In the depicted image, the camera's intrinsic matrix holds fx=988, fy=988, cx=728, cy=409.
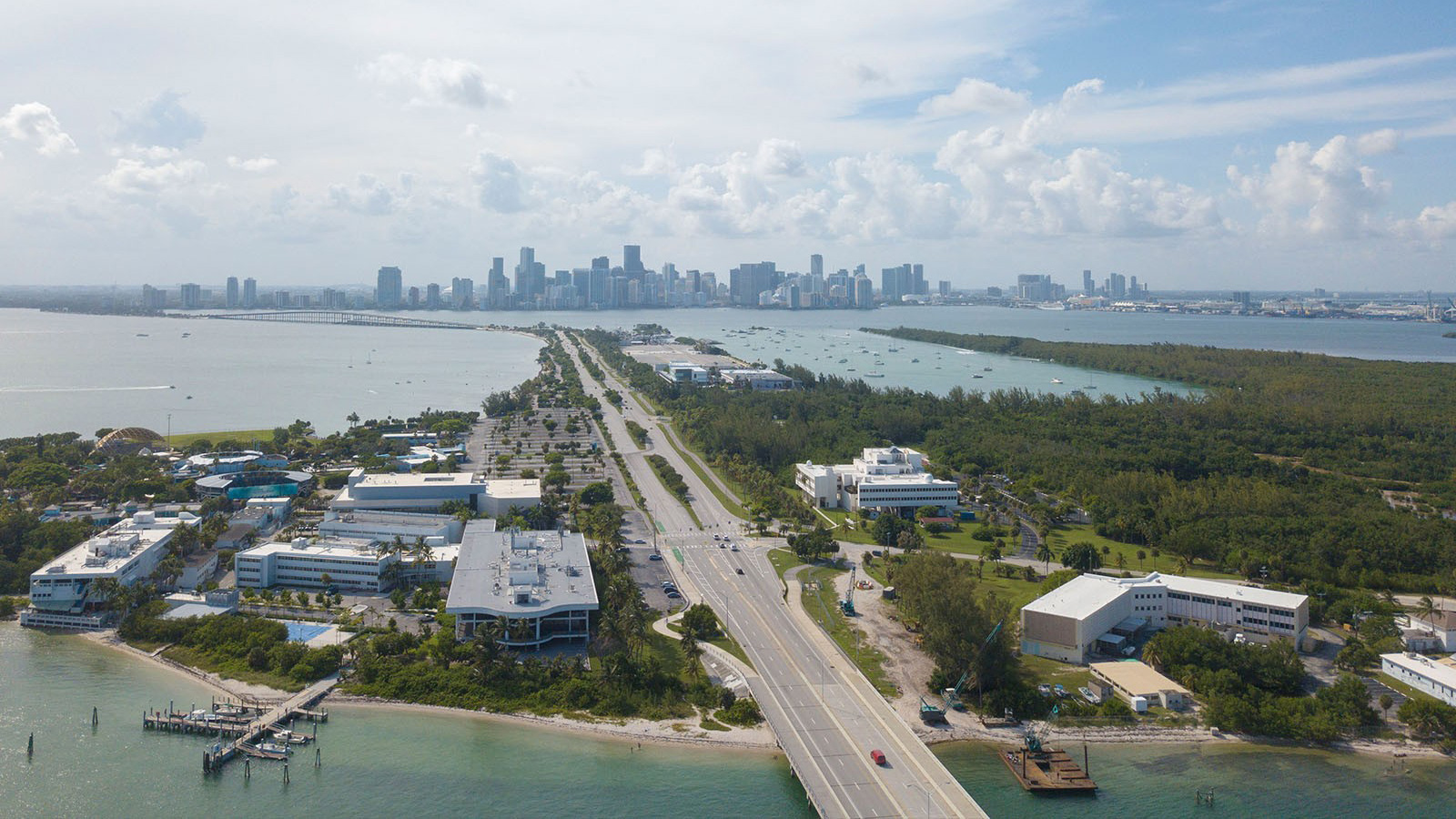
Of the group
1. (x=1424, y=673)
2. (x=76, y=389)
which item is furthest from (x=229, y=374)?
(x=1424, y=673)

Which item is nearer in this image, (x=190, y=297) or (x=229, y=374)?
(x=229, y=374)

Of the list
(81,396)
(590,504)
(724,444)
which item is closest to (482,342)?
(81,396)

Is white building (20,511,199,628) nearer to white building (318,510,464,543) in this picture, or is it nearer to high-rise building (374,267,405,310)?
white building (318,510,464,543)

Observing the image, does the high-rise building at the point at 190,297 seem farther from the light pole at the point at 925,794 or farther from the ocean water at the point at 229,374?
the light pole at the point at 925,794

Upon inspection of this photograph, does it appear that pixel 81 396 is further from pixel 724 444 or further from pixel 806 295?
pixel 806 295

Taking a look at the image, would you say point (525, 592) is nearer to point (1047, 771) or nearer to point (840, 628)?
point (840, 628)

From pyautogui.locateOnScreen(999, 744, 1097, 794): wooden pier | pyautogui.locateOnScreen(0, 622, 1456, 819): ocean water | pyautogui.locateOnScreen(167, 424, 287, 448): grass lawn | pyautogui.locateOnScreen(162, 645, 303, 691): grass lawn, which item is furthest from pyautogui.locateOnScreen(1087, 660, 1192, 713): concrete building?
pyautogui.locateOnScreen(167, 424, 287, 448): grass lawn

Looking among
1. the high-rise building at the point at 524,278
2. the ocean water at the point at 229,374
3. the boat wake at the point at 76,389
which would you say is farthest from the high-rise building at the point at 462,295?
the boat wake at the point at 76,389
